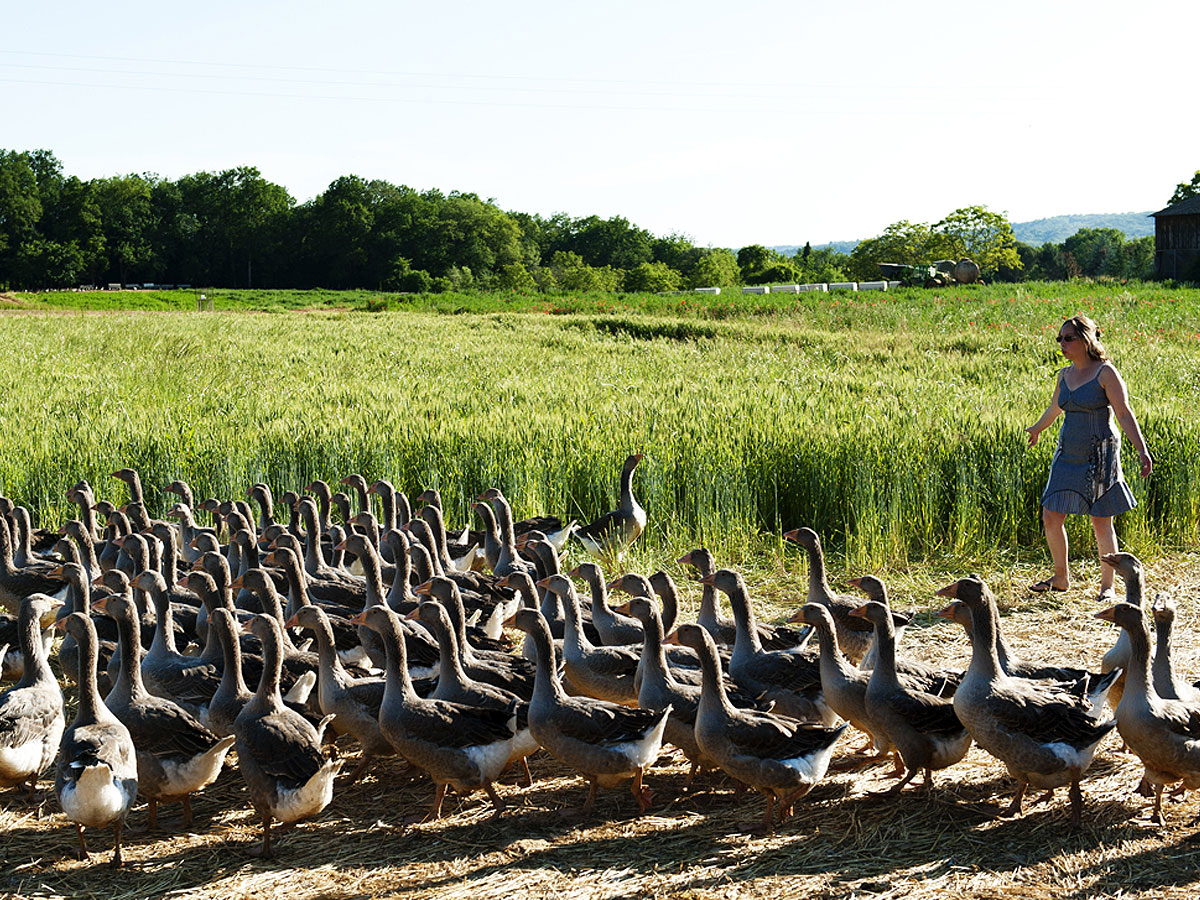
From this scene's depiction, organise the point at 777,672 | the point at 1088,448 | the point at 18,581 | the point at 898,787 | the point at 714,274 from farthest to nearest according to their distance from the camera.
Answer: the point at 714,274, the point at 1088,448, the point at 18,581, the point at 777,672, the point at 898,787

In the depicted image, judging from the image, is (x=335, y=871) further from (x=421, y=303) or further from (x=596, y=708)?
(x=421, y=303)

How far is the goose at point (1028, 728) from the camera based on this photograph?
550 centimetres

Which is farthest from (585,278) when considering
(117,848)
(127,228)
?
(117,848)

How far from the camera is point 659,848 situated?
18.0 feet

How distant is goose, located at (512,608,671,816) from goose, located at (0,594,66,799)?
2.83m

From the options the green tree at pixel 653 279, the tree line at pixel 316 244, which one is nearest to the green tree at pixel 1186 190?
the tree line at pixel 316 244

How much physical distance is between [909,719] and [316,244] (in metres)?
115

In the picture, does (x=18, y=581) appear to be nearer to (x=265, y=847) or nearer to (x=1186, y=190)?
(x=265, y=847)

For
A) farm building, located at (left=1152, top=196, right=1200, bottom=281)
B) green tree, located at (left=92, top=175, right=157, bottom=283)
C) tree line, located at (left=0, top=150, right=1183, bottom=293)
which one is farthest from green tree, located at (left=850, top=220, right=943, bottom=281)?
green tree, located at (left=92, top=175, right=157, bottom=283)

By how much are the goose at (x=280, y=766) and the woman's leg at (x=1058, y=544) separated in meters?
7.24

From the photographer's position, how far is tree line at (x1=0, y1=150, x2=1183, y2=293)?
104 metres

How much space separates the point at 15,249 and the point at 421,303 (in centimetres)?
5835

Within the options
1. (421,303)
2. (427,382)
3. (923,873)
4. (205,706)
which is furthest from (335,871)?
(421,303)

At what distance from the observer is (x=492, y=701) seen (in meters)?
6.13
